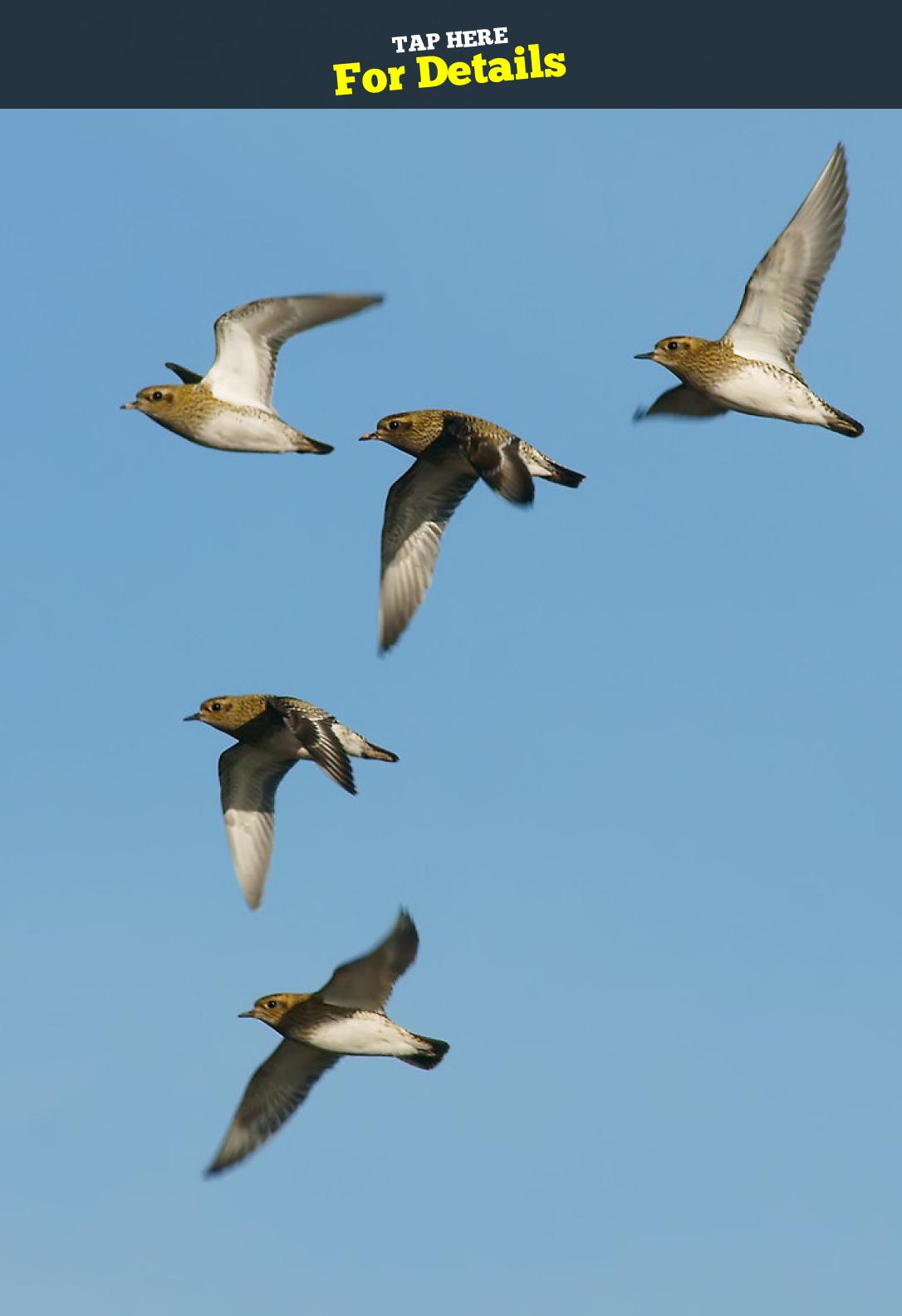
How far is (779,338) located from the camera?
2011 centimetres

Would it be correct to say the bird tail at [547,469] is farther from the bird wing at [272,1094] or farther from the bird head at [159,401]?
the bird wing at [272,1094]

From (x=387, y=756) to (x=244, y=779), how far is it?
1665 mm

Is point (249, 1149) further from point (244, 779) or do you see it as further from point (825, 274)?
point (825, 274)

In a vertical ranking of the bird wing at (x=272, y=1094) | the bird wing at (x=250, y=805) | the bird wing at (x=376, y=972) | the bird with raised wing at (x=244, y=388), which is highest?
the bird with raised wing at (x=244, y=388)

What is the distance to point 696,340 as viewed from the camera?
2023cm

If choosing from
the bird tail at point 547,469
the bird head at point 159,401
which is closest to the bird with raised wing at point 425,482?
the bird tail at point 547,469

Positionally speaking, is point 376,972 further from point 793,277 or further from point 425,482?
point 793,277

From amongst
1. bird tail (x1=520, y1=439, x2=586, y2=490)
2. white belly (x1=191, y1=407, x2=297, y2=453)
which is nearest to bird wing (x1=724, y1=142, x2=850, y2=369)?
bird tail (x1=520, y1=439, x2=586, y2=490)

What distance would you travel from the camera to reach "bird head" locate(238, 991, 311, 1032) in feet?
66.3

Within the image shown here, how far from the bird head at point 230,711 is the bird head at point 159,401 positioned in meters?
2.75

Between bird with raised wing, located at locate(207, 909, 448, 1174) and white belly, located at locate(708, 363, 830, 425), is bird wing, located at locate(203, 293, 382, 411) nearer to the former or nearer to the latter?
white belly, located at locate(708, 363, 830, 425)

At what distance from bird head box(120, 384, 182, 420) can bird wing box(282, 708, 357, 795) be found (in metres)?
2.80

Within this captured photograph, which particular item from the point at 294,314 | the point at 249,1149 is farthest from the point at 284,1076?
the point at 294,314

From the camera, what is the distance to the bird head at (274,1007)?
20.2 metres
